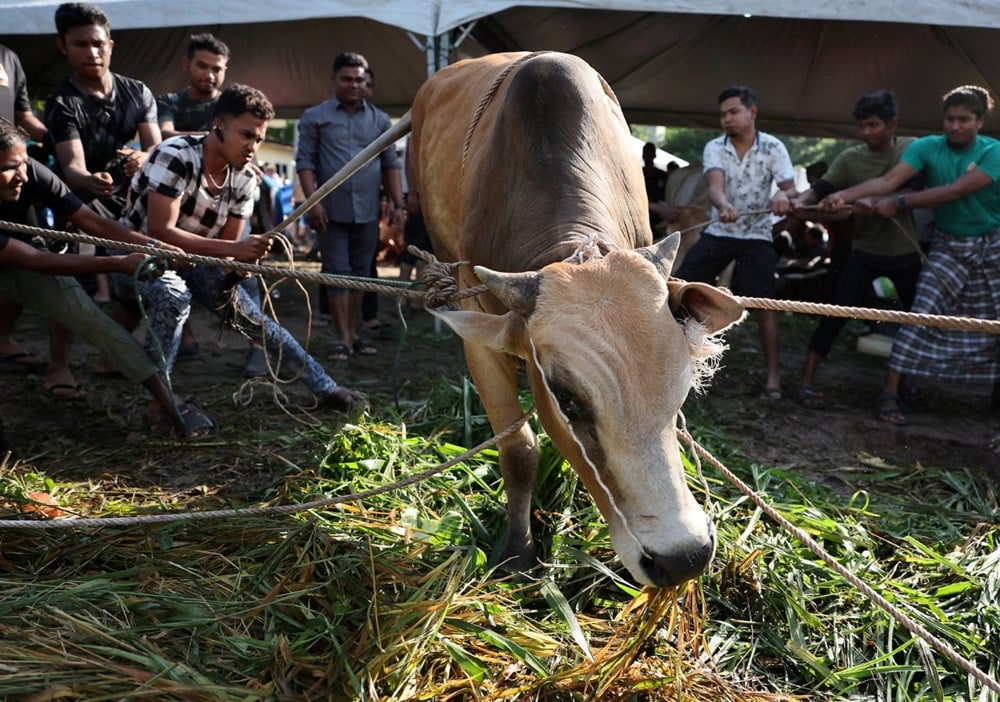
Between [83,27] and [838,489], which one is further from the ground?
[83,27]

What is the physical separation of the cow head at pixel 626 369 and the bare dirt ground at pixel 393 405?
2.01 meters

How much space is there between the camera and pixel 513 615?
289 cm

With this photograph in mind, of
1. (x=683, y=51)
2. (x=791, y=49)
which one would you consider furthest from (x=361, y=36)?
(x=791, y=49)

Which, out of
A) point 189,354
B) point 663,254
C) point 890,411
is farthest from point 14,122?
point 890,411

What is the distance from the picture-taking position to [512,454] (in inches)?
131

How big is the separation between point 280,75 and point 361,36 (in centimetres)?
131

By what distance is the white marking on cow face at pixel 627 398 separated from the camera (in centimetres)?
206

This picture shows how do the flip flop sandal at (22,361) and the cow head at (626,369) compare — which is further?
the flip flop sandal at (22,361)

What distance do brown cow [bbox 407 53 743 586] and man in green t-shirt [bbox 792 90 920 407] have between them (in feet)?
9.41

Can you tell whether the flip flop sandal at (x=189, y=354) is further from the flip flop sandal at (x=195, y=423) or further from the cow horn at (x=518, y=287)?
the cow horn at (x=518, y=287)

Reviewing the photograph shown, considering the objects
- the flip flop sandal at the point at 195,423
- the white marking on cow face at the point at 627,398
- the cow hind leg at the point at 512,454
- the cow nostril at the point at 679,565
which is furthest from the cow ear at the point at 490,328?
the flip flop sandal at the point at 195,423

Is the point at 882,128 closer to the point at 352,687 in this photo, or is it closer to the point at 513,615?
the point at 513,615

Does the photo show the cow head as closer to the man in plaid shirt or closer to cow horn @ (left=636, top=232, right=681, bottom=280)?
cow horn @ (left=636, top=232, right=681, bottom=280)

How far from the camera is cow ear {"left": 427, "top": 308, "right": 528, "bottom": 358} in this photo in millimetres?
2453
